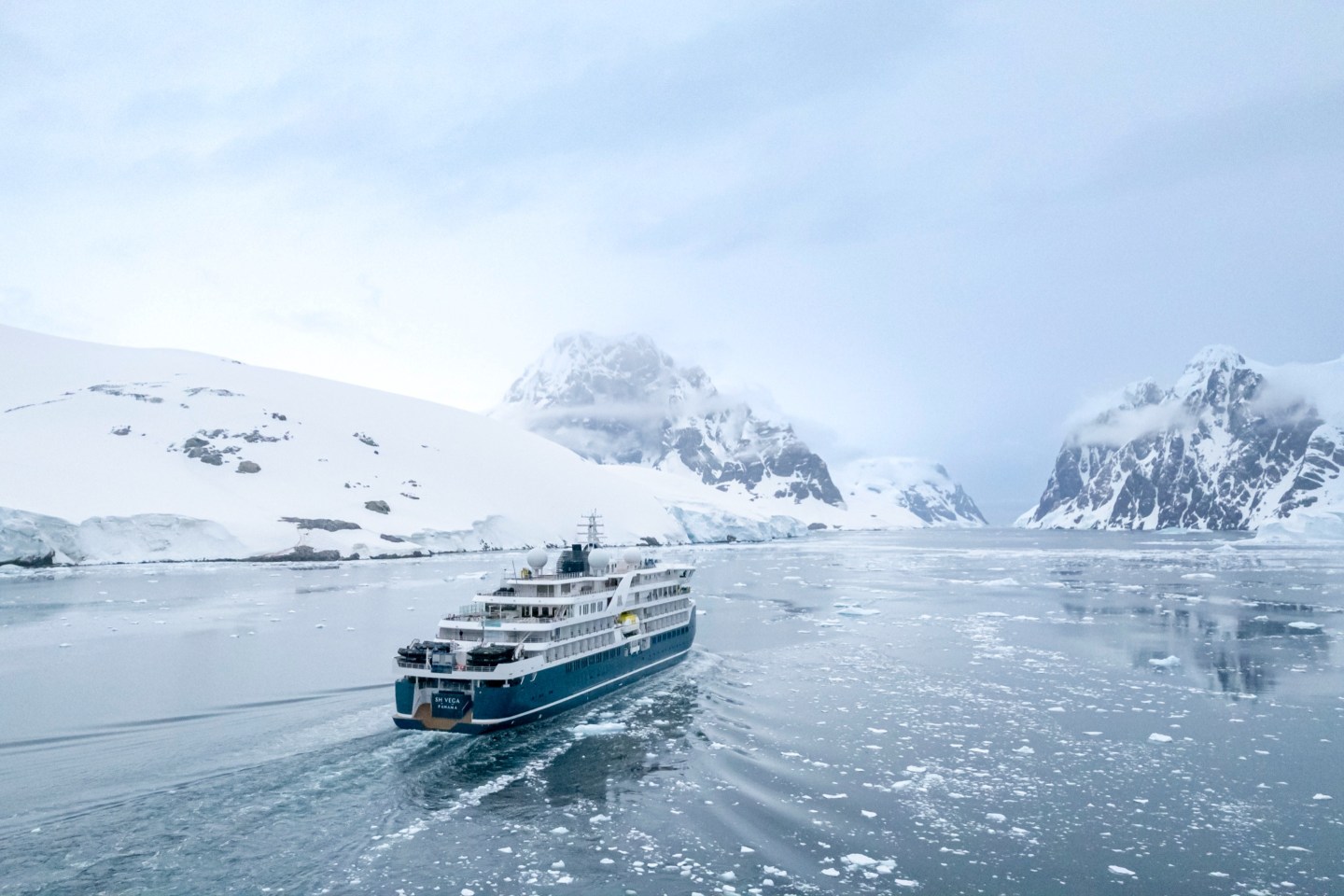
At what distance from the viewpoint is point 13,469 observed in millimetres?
100812

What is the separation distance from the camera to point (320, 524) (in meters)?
114

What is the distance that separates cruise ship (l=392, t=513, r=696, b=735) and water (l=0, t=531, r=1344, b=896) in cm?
126

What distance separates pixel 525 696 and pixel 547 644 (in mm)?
2377

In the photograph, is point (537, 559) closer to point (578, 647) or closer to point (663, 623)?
point (578, 647)

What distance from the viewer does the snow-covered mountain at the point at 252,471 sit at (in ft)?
325

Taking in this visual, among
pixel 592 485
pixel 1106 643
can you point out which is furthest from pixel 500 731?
pixel 592 485

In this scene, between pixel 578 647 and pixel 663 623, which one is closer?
pixel 578 647

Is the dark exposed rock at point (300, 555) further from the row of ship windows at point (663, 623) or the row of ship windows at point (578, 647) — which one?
the row of ship windows at point (578, 647)

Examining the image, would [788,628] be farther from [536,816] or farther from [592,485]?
[592,485]

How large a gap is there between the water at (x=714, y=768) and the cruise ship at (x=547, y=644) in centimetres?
126

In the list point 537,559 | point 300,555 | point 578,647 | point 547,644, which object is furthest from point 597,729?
point 300,555

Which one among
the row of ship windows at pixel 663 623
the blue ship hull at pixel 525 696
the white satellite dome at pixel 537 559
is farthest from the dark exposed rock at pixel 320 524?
the blue ship hull at pixel 525 696

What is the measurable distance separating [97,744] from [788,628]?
3919 cm

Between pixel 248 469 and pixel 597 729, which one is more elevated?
pixel 248 469
